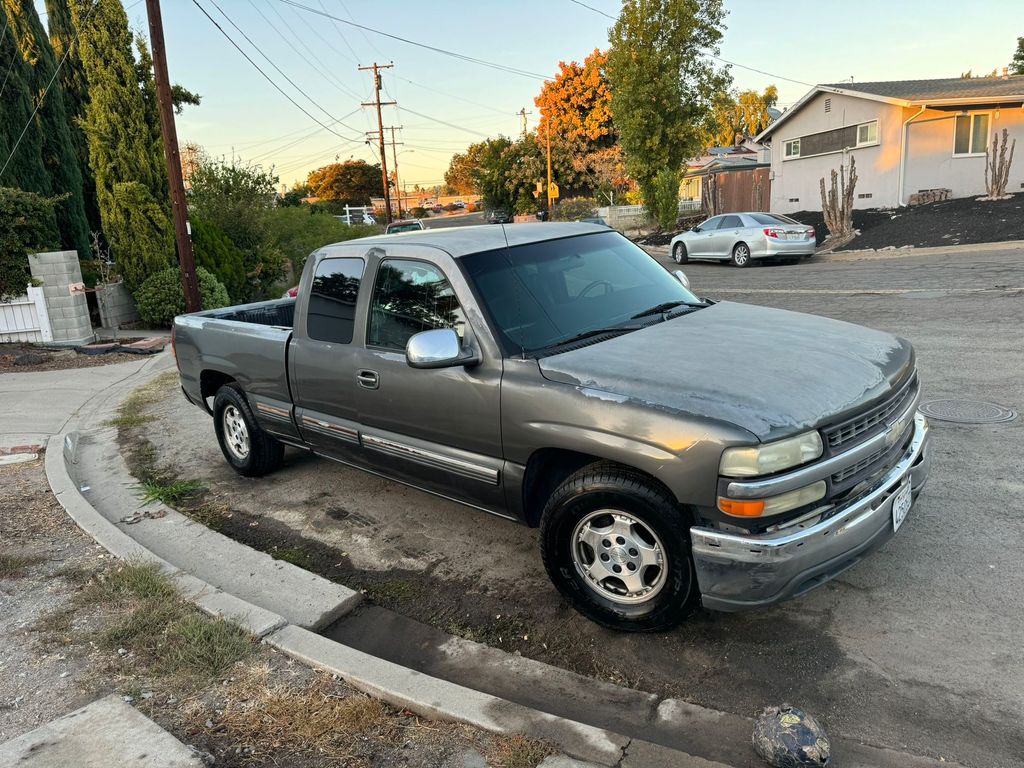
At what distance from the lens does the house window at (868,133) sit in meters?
25.9

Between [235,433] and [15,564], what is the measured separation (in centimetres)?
189

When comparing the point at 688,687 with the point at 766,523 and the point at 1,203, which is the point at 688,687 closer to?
the point at 766,523

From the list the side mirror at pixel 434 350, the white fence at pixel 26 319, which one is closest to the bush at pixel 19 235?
the white fence at pixel 26 319

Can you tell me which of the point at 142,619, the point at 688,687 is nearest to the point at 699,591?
the point at 688,687

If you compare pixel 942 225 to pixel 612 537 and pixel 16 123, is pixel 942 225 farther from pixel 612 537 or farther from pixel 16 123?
pixel 16 123

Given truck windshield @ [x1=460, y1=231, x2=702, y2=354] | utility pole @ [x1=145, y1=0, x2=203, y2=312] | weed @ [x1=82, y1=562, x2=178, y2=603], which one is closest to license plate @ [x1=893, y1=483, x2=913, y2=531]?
truck windshield @ [x1=460, y1=231, x2=702, y2=354]

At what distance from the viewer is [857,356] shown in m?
3.56

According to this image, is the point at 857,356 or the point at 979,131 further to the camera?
the point at 979,131

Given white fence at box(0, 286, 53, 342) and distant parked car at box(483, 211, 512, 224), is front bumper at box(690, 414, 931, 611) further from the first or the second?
white fence at box(0, 286, 53, 342)

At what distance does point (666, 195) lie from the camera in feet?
99.0

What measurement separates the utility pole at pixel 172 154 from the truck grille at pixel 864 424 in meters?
12.6

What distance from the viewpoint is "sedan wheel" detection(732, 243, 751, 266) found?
65.2 ft

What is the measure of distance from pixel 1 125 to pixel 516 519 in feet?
50.0

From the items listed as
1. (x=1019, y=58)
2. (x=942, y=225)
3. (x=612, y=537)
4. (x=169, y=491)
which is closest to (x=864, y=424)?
(x=612, y=537)
